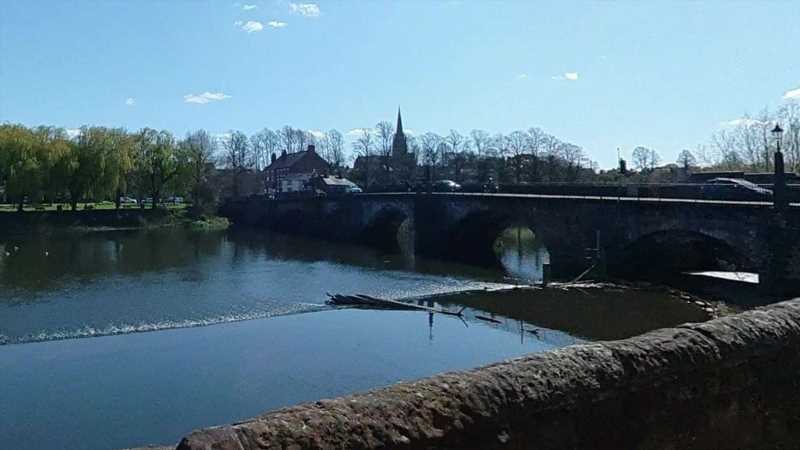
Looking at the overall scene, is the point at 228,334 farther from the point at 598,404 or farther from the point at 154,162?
the point at 154,162

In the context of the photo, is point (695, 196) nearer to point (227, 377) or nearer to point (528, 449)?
point (227, 377)

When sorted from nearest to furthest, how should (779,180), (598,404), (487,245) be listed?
1. (598,404)
2. (779,180)
3. (487,245)

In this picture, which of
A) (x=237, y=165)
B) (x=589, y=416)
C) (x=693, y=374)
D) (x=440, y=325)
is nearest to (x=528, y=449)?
(x=589, y=416)

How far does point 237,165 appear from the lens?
335 ft

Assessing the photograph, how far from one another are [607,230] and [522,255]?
15.6 metres

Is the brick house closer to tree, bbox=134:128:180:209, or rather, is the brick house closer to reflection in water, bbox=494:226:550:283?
tree, bbox=134:128:180:209

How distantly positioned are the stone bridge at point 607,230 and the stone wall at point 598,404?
20740mm

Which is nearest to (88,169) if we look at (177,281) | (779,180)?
(177,281)

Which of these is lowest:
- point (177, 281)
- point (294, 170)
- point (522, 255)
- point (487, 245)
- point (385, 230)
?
point (522, 255)

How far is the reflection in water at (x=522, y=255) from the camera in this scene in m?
34.6

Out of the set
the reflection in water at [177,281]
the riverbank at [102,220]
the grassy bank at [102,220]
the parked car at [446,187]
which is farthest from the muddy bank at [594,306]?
the riverbank at [102,220]

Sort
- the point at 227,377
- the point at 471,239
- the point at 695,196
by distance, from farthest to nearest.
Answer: the point at 471,239, the point at 695,196, the point at 227,377

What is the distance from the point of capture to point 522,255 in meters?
45.5

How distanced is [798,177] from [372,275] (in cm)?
2219
